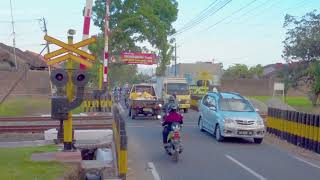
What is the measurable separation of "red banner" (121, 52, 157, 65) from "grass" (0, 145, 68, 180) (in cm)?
4008

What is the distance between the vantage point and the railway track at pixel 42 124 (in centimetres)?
2097

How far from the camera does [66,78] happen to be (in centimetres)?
1168

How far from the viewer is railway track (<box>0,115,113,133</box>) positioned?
21.0 m

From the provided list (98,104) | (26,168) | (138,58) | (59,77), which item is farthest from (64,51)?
(138,58)

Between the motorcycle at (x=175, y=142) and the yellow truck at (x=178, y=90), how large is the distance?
21.4m

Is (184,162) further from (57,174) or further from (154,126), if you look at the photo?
(154,126)

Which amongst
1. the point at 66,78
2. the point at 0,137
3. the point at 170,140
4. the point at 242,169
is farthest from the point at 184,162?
the point at 0,137

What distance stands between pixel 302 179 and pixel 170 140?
155 inches

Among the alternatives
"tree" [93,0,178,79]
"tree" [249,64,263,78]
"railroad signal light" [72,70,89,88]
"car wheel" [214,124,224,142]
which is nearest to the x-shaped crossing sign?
"railroad signal light" [72,70,89,88]

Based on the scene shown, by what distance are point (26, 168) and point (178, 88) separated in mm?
26987

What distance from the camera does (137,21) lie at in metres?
48.5

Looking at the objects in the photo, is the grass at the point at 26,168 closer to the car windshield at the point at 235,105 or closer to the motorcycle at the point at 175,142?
the motorcycle at the point at 175,142

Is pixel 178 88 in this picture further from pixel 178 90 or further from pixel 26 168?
pixel 26 168

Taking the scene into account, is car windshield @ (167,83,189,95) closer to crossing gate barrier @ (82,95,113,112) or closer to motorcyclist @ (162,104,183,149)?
crossing gate barrier @ (82,95,113,112)
